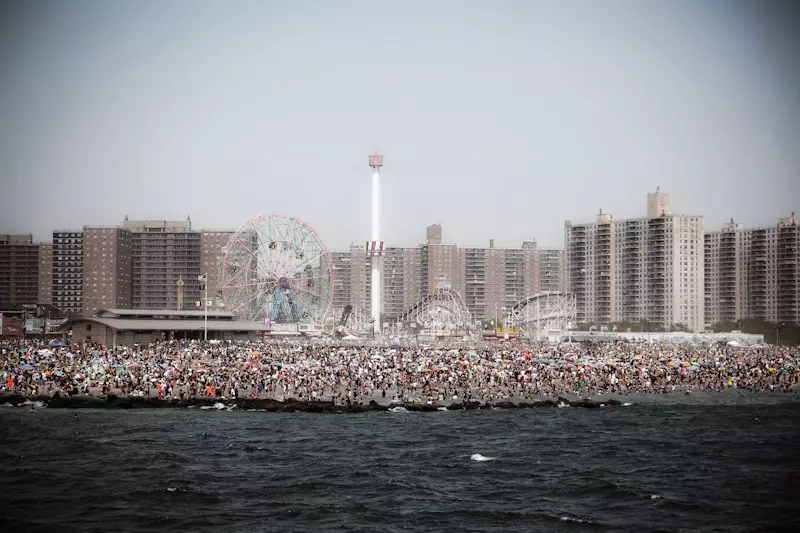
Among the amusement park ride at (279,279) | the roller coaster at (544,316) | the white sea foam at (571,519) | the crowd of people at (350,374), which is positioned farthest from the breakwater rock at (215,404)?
the roller coaster at (544,316)

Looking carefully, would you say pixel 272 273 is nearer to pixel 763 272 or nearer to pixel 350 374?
pixel 350 374

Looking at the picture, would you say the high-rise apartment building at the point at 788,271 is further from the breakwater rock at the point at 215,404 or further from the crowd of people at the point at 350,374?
the breakwater rock at the point at 215,404

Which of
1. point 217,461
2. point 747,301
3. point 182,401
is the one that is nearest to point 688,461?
point 217,461

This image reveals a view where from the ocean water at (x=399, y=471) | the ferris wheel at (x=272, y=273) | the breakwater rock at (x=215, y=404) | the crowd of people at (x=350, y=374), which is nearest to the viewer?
the ocean water at (x=399, y=471)

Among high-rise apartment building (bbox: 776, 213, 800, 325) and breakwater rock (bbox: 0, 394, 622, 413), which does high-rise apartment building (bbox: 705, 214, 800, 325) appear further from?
breakwater rock (bbox: 0, 394, 622, 413)

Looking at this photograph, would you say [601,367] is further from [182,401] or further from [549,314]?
[549,314]
